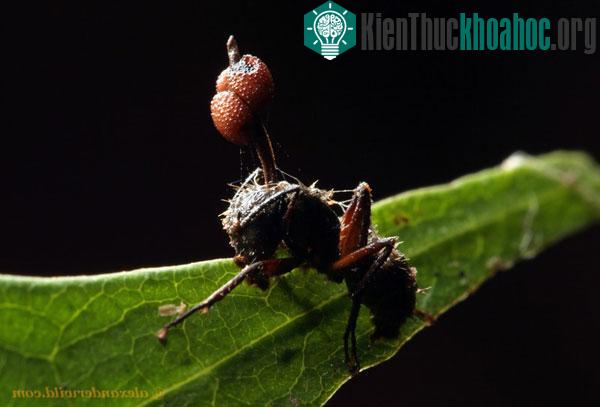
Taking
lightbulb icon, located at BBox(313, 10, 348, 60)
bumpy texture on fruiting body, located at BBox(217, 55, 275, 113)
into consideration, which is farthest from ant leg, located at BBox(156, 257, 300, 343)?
lightbulb icon, located at BBox(313, 10, 348, 60)

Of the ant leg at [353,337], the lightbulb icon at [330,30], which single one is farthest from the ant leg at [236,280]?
the lightbulb icon at [330,30]

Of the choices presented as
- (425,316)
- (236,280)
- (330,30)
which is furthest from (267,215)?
(330,30)

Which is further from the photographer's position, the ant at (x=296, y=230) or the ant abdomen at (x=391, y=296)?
the ant abdomen at (x=391, y=296)

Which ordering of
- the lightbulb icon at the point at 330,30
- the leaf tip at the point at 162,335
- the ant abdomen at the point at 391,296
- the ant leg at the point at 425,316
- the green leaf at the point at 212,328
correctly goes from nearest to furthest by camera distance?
1. the green leaf at the point at 212,328
2. the leaf tip at the point at 162,335
3. the ant abdomen at the point at 391,296
4. the ant leg at the point at 425,316
5. the lightbulb icon at the point at 330,30

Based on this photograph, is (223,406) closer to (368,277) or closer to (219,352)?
(219,352)

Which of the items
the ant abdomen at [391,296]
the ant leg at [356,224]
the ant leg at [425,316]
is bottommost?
the ant leg at [425,316]

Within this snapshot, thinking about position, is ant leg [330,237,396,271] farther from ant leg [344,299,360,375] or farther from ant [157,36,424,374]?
ant leg [344,299,360,375]

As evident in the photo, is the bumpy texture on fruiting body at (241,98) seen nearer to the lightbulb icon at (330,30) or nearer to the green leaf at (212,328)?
the green leaf at (212,328)
